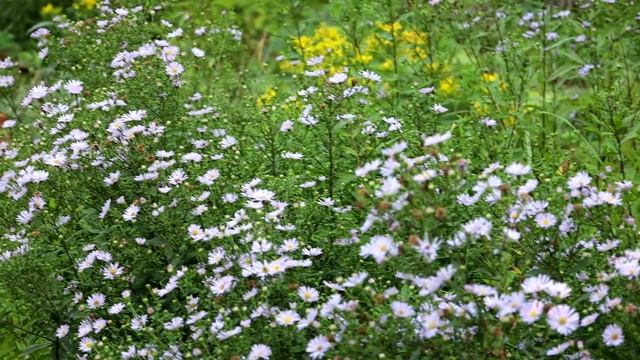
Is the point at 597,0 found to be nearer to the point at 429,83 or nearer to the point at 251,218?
the point at 429,83

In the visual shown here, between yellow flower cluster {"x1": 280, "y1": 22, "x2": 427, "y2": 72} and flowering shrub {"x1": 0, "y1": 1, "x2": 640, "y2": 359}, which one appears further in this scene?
yellow flower cluster {"x1": 280, "y1": 22, "x2": 427, "y2": 72}

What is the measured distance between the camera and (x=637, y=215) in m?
2.58

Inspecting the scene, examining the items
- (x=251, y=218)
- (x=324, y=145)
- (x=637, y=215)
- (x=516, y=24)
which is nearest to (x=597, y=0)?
(x=516, y=24)

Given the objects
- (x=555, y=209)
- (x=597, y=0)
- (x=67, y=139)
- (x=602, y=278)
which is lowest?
(x=602, y=278)

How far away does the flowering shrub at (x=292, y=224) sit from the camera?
1814 millimetres

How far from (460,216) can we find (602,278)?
1.39 feet

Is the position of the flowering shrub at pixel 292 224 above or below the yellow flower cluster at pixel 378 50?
below

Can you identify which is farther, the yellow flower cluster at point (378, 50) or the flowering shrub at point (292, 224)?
the yellow flower cluster at point (378, 50)

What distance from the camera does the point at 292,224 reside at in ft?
7.49

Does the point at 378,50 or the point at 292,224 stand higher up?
the point at 378,50

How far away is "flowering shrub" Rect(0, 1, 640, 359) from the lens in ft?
5.95

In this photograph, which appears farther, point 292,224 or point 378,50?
point 378,50

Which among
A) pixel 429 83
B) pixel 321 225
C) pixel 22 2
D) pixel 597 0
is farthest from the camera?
pixel 22 2

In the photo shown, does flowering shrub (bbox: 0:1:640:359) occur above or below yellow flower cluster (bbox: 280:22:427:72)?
below
